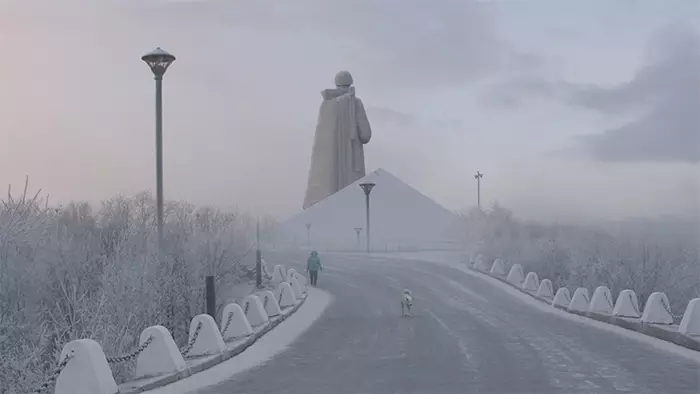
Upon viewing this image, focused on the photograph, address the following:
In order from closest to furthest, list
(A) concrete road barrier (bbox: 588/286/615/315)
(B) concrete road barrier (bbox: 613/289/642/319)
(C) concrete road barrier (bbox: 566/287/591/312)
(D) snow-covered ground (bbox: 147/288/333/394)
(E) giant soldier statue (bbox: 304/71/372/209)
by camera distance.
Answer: (D) snow-covered ground (bbox: 147/288/333/394) → (B) concrete road barrier (bbox: 613/289/642/319) → (A) concrete road barrier (bbox: 588/286/615/315) → (C) concrete road barrier (bbox: 566/287/591/312) → (E) giant soldier statue (bbox: 304/71/372/209)

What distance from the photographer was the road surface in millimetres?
10836

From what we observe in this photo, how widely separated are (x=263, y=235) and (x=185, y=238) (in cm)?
3839

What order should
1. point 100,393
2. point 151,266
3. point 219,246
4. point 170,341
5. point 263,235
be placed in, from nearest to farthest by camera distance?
point 100,393 < point 170,341 < point 151,266 < point 219,246 < point 263,235

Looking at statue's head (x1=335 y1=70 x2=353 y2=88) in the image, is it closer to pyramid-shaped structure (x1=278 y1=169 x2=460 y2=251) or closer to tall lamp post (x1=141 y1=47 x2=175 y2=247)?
pyramid-shaped structure (x1=278 y1=169 x2=460 y2=251)

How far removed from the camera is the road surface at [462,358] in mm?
10836

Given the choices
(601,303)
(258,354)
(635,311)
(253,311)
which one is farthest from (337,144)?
(258,354)

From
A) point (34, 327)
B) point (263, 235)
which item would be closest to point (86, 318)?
point (34, 327)

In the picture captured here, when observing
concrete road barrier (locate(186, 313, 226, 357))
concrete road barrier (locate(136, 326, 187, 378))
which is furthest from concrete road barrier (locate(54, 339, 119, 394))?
concrete road barrier (locate(186, 313, 226, 357))

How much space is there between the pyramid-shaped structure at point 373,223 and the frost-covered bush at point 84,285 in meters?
43.6

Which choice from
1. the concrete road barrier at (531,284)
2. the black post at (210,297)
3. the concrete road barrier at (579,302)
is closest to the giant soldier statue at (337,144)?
the concrete road barrier at (531,284)

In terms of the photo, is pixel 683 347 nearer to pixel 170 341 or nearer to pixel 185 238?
pixel 170 341

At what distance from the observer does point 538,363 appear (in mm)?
12680

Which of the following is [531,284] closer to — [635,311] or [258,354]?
[635,311]

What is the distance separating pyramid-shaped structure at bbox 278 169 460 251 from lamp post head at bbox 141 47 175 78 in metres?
46.9
